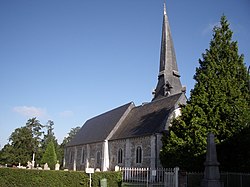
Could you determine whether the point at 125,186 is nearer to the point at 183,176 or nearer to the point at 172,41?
the point at 183,176

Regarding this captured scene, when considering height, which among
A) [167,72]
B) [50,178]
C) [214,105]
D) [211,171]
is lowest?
[50,178]

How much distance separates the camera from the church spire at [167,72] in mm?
33312

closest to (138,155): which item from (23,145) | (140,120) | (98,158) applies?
(140,120)

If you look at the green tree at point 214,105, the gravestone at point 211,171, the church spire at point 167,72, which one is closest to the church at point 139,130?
the church spire at point 167,72

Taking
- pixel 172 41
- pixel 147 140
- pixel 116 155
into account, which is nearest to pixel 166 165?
pixel 147 140

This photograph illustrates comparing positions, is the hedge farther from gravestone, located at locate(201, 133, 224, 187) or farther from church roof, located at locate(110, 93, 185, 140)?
church roof, located at locate(110, 93, 185, 140)

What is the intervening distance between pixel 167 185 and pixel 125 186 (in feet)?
14.7

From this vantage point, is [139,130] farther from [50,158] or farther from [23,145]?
[23,145]

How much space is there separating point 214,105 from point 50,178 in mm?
11446

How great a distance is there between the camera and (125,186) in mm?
18609

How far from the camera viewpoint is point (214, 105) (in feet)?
59.7

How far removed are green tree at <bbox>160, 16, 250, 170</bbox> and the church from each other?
167 inches

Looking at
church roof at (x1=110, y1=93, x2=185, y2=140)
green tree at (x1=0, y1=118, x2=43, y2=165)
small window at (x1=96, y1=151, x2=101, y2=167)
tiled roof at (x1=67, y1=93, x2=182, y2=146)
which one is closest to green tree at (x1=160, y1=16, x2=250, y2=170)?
church roof at (x1=110, y1=93, x2=185, y2=140)

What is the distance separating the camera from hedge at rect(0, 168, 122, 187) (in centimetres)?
1572
